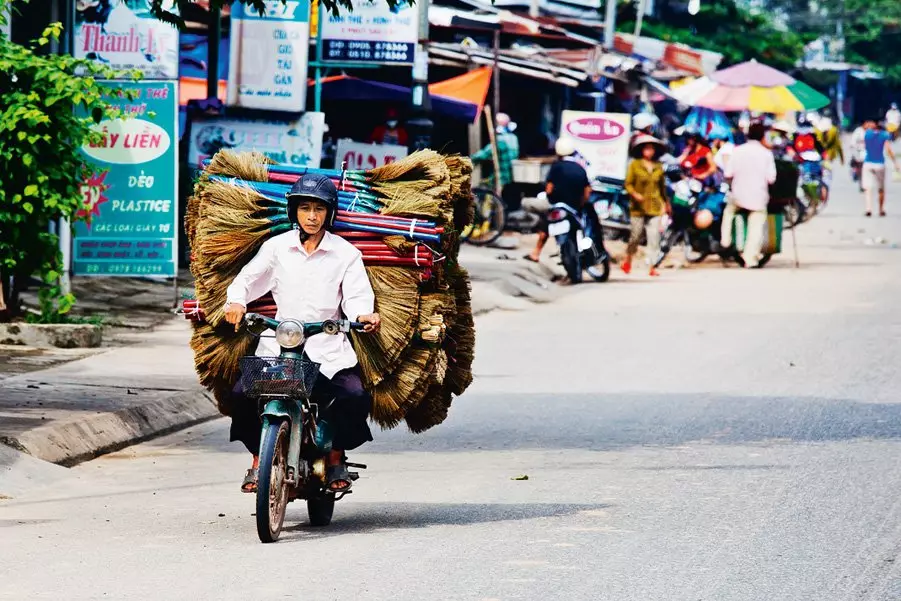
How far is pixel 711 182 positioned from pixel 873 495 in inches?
640

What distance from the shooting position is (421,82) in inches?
765

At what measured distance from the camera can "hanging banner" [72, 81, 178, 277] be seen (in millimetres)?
14383

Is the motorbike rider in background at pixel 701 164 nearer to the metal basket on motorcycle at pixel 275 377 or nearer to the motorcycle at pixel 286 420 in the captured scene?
the motorcycle at pixel 286 420

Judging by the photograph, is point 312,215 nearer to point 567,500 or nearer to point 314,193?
point 314,193

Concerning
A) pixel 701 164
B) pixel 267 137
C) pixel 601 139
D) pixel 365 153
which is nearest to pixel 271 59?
pixel 267 137

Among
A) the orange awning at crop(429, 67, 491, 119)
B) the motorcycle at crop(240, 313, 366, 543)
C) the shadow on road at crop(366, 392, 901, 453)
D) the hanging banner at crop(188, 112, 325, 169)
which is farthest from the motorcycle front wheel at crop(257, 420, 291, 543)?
the orange awning at crop(429, 67, 491, 119)

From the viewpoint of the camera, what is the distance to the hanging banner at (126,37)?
47.3ft

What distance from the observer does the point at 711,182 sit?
78.5 feet

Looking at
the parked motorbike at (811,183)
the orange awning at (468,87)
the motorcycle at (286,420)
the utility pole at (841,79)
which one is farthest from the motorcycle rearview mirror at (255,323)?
the utility pole at (841,79)

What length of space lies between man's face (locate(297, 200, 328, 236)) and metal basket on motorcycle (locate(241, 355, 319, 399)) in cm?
64

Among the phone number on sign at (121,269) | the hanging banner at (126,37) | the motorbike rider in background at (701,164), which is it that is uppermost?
the hanging banner at (126,37)

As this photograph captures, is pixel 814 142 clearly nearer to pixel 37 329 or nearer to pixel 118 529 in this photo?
pixel 37 329

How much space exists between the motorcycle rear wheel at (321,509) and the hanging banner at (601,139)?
1808cm

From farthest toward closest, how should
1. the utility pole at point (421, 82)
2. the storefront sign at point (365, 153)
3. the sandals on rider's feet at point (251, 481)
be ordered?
the storefront sign at point (365, 153)
the utility pole at point (421, 82)
the sandals on rider's feet at point (251, 481)
